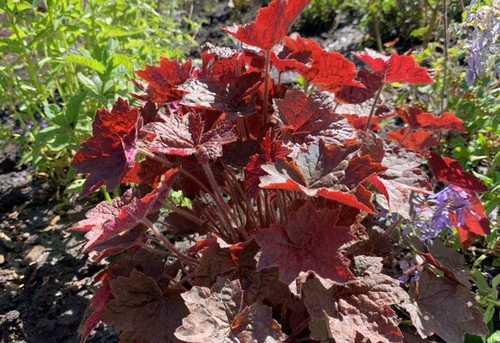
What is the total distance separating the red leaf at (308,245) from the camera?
1.23 metres

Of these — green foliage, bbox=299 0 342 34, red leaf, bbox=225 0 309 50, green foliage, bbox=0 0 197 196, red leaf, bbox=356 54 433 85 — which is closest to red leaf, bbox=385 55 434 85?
red leaf, bbox=356 54 433 85

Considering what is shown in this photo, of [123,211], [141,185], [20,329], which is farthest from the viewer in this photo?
[20,329]

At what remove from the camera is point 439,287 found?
1.52 m

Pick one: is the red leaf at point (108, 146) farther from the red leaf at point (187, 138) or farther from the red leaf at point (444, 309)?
the red leaf at point (444, 309)

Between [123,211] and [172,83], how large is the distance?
480 millimetres

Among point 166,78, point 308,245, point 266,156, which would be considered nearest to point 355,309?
point 308,245

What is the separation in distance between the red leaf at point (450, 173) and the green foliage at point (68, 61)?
119 cm

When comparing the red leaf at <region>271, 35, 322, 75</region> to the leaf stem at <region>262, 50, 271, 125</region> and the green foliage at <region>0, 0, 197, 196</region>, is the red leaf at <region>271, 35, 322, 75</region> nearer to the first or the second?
the leaf stem at <region>262, 50, 271, 125</region>

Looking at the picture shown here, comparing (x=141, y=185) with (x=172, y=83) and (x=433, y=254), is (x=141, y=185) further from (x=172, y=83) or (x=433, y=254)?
(x=433, y=254)

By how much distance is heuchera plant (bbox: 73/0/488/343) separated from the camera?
1.29 metres

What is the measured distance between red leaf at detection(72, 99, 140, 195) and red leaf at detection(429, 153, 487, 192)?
0.84 metres

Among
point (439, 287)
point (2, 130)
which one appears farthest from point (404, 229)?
point (2, 130)

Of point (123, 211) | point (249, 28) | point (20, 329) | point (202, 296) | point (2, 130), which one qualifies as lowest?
point (20, 329)

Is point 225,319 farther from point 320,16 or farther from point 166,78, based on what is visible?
point 320,16
